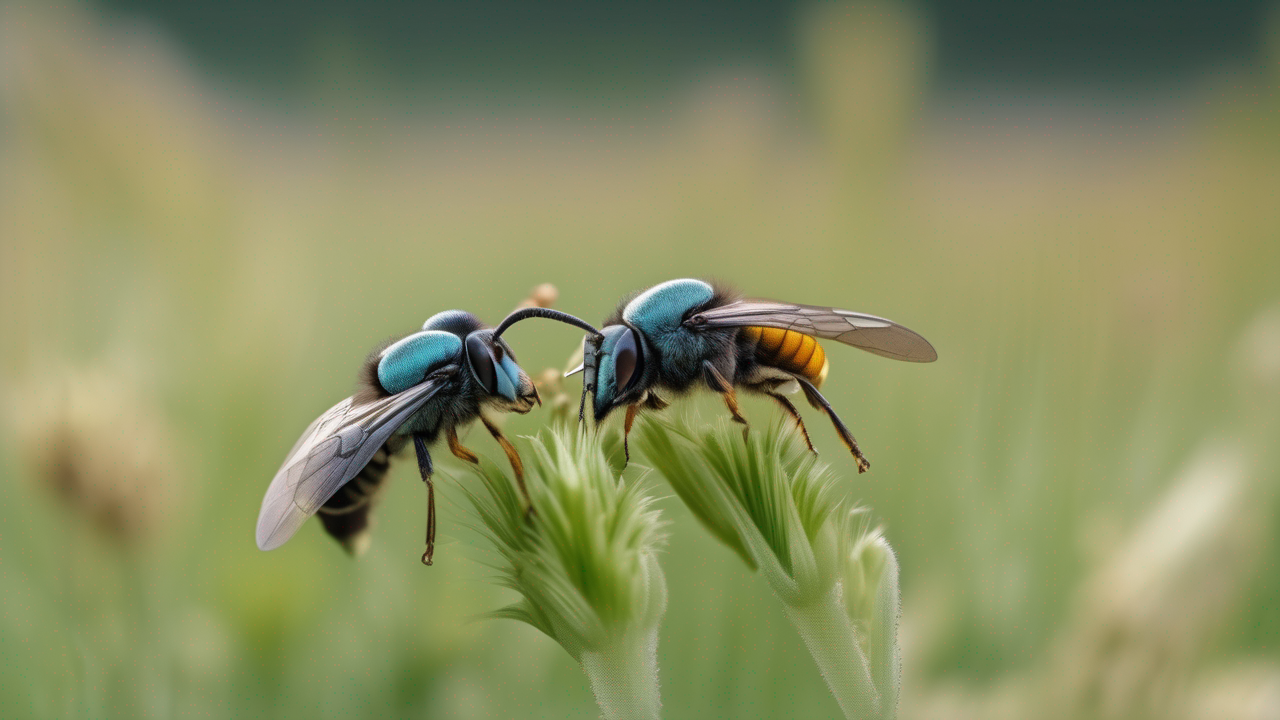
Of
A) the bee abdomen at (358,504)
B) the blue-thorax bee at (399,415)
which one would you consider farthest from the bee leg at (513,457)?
the bee abdomen at (358,504)

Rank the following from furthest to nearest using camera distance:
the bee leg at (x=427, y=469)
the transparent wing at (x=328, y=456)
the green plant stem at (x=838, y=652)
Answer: the bee leg at (x=427, y=469) < the transparent wing at (x=328, y=456) < the green plant stem at (x=838, y=652)

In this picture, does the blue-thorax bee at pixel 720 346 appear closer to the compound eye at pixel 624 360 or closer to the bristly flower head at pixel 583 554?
the compound eye at pixel 624 360

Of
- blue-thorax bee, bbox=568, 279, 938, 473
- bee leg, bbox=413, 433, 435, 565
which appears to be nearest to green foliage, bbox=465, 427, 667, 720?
blue-thorax bee, bbox=568, 279, 938, 473

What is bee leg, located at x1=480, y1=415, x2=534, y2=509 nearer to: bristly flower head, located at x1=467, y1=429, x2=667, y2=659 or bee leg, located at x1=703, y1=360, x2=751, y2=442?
bristly flower head, located at x1=467, y1=429, x2=667, y2=659

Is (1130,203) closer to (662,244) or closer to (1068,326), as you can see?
(1068,326)

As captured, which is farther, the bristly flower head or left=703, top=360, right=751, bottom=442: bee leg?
left=703, top=360, right=751, bottom=442: bee leg
